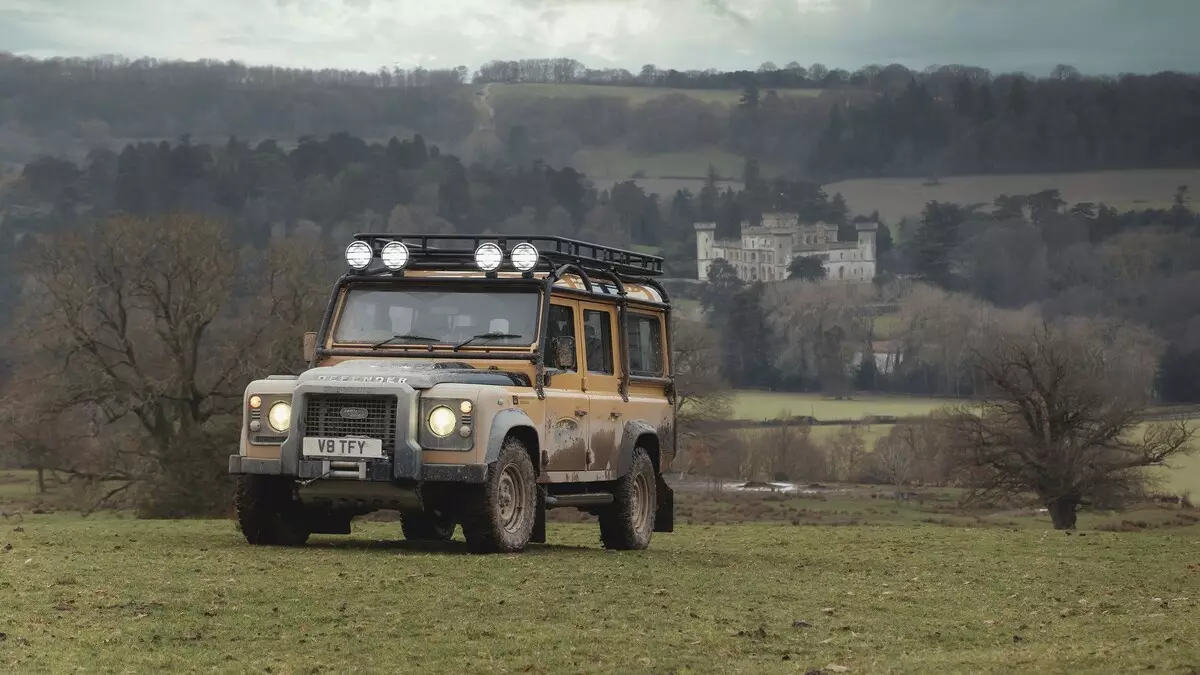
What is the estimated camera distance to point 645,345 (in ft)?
68.0

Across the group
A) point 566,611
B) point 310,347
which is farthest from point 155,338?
point 566,611

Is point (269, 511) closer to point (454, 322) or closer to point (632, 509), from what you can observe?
point (454, 322)

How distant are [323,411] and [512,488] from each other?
2050mm

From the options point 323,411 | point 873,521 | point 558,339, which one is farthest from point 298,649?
point 873,521

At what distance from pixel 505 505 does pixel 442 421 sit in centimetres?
135

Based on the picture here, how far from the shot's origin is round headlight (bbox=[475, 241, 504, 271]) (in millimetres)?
17844

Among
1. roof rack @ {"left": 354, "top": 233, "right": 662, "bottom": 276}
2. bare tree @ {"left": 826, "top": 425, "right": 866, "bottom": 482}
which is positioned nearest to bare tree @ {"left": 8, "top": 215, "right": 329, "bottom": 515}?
roof rack @ {"left": 354, "top": 233, "right": 662, "bottom": 276}

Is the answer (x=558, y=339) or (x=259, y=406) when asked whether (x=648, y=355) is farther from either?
(x=259, y=406)

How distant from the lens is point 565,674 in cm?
1042

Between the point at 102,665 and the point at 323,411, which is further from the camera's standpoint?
the point at 323,411

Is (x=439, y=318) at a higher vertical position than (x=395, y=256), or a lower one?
lower

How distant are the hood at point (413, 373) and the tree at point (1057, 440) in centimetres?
4956

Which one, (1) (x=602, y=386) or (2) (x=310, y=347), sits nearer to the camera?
(2) (x=310, y=347)

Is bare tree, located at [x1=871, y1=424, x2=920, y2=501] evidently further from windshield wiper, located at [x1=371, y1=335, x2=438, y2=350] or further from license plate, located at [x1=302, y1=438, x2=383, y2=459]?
license plate, located at [x1=302, y1=438, x2=383, y2=459]
